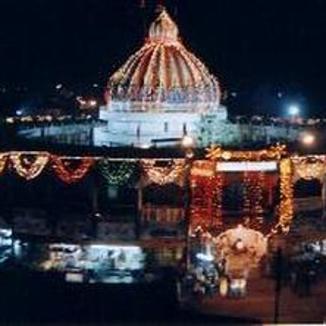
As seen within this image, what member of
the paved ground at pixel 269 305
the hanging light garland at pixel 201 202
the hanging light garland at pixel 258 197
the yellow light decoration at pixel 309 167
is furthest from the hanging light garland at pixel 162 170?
the paved ground at pixel 269 305

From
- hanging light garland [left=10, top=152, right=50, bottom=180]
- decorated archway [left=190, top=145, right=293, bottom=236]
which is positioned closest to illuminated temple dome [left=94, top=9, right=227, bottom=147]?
decorated archway [left=190, top=145, right=293, bottom=236]

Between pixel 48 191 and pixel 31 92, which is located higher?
pixel 31 92

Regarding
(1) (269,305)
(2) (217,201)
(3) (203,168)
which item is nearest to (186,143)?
(3) (203,168)

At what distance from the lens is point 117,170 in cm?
2841

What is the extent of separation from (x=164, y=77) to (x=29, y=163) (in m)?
7.98

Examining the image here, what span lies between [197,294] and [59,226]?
5230 mm

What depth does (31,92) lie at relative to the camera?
8519 centimetres

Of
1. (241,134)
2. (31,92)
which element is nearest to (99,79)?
(31,92)

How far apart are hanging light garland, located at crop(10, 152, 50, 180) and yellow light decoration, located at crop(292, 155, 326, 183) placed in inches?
313

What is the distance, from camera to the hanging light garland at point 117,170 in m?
28.2

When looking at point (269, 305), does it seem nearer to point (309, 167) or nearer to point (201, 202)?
point (201, 202)

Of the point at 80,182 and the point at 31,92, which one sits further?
Result: the point at 31,92

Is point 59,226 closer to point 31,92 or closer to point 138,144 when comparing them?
point 138,144

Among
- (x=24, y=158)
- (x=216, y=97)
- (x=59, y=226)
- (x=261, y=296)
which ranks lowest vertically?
(x=261, y=296)
